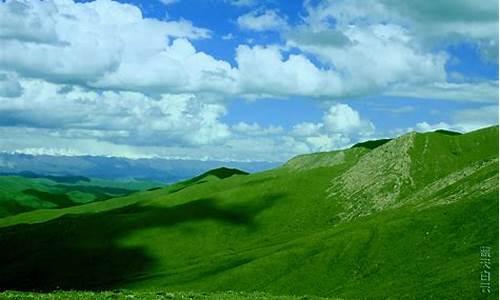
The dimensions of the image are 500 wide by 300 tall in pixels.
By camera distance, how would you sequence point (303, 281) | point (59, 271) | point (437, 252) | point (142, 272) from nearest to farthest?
point (437, 252), point (303, 281), point (142, 272), point (59, 271)

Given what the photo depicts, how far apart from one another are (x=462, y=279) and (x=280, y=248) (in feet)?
204

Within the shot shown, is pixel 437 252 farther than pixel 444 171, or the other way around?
pixel 444 171

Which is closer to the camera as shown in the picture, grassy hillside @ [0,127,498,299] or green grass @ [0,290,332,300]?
green grass @ [0,290,332,300]

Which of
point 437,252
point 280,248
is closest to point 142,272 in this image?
point 280,248

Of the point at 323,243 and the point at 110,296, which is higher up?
the point at 110,296

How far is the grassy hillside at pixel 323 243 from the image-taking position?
313ft

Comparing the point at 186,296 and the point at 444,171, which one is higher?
the point at 444,171

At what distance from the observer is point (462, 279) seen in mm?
72438

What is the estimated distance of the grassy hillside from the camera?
313ft

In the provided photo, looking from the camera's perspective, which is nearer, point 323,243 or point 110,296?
point 110,296

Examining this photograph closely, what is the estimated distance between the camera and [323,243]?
11825cm

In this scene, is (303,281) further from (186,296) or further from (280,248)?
(186,296)

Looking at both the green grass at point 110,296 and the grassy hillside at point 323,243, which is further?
the grassy hillside at point 323,243

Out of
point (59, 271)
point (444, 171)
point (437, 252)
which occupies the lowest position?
point (59, 271)
